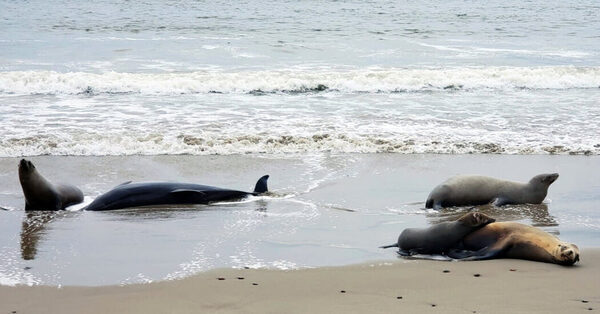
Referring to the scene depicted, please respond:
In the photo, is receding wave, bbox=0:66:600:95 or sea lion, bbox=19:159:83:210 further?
receding wave, bbox=0:66:600:95

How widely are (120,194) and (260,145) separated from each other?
3314mm

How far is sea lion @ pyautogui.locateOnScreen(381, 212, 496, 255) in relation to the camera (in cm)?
625

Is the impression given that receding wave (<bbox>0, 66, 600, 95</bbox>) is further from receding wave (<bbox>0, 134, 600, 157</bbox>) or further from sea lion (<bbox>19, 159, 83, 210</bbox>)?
sea lion (<bbox>19, 159, 83, 210</bbox>)

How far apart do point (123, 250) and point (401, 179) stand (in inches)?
149

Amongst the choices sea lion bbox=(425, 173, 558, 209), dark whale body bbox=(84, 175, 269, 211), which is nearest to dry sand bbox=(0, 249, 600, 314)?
sea lion bbox=(425, 173, 558, 209)

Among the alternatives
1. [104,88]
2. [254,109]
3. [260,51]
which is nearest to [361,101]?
[254,109]

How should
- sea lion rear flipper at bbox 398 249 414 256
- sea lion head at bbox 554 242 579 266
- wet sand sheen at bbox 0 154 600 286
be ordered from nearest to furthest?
sea lion head at bbox 554 242 579 266, wet sand sheen at bbox 0 154 600 286, sea lion rear flipper at bbox 398 249 414 256

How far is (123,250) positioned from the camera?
6.32 m

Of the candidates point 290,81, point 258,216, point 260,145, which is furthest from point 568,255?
point 290,81

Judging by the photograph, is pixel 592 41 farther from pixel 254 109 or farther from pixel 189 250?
pixel 189 250

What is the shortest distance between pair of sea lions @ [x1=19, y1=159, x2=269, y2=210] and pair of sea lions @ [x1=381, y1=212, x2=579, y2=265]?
2.34 m

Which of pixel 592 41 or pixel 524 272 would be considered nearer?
pixel 524 272

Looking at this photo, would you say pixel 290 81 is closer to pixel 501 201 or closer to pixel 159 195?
pixel 159 195

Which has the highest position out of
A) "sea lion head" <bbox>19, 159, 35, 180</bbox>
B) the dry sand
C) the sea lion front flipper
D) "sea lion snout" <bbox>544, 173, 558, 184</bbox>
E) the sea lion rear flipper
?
"sea lion head" <bbox>19, 159, 35, 180</bbox>
